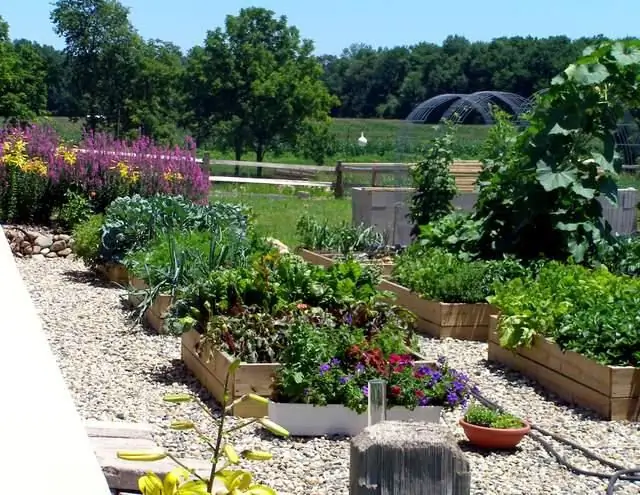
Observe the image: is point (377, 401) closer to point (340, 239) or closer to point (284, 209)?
point (340, 239)

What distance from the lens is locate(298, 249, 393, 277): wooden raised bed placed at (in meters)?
10.6

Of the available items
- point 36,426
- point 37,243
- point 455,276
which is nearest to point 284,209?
point 37,243

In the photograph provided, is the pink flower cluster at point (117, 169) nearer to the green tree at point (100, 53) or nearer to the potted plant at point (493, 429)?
the potted plant at point (493, 429)

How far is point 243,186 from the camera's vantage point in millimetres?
26500

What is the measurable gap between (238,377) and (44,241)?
7.43 m

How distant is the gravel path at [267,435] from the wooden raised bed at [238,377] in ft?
0.43

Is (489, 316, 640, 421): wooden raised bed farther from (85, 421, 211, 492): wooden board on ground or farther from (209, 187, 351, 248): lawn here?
(209, 187, 351, 248): lawn

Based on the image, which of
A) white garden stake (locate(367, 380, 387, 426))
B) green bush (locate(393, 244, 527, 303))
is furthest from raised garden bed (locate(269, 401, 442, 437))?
green bush (locate(393, 244, 527, 303))

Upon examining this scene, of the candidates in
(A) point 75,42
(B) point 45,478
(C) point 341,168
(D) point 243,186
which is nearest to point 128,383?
(B) point 45,478

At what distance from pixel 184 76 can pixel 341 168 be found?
A: 19.8 meters

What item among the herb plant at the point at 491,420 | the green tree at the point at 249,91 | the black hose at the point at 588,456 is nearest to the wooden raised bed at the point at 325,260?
the black hose at the point at 588,456

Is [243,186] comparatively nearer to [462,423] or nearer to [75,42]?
[75,42]

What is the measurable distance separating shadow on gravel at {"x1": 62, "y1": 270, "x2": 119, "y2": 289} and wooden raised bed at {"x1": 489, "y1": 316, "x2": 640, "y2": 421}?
4944 millimetres

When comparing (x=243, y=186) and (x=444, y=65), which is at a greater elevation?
(x=444, y=65)
